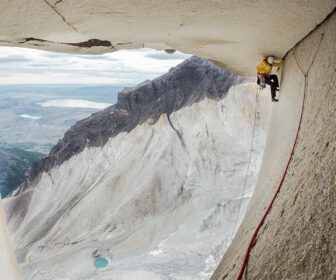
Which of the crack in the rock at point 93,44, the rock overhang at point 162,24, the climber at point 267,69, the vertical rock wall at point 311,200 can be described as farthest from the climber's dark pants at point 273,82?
the crack in the rock at point 93,44

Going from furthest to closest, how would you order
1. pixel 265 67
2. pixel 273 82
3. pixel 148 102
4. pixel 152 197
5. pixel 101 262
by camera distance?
1. pixel 148 102
2. pixel 152 197
3. pixel 101 262
4. pixel 273 82
5. pixel 265 67

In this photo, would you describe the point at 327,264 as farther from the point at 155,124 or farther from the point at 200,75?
the point at 200,75

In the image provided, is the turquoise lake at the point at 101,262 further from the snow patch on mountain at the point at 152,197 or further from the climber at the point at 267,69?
the climber at the point at 267,69

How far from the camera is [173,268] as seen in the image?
16.2 meters

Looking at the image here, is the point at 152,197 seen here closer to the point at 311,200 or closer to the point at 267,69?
the point at 267,69

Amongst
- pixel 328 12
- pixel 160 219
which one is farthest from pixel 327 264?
pixel 160 219

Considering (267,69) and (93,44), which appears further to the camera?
(267,69)

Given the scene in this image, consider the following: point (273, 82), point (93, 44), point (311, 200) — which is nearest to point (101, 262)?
→ point (273, 82)

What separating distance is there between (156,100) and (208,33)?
30.5 metres

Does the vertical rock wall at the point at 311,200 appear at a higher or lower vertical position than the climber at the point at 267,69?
lower

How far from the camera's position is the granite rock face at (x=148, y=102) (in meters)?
32.8

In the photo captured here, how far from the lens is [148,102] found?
3597 cm

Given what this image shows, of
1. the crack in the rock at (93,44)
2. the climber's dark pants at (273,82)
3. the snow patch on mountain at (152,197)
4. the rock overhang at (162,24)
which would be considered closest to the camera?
the rock overhang at (162,24)

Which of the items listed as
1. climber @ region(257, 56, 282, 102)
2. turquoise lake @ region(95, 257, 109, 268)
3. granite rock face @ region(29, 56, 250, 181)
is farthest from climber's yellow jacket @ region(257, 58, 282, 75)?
granite rock face @ region(29, 56, 250, 181)
